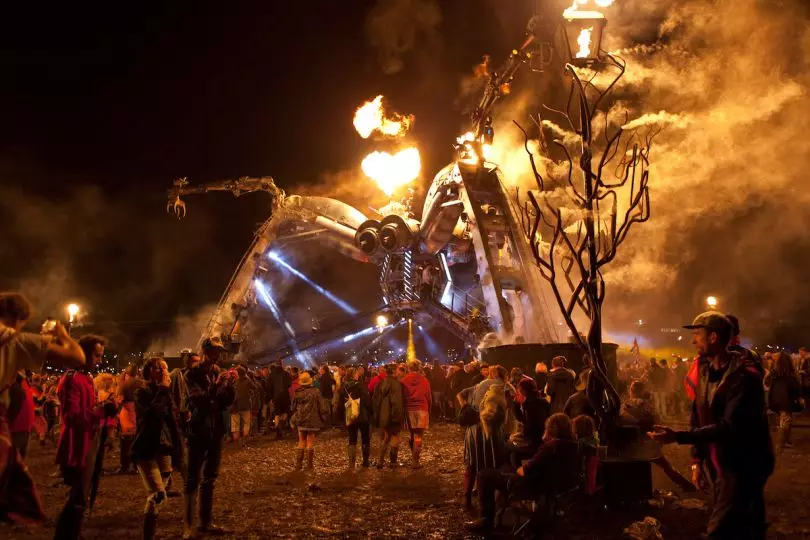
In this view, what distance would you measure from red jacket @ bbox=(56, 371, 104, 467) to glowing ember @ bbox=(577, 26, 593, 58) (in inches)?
239

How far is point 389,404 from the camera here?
11.3 metres

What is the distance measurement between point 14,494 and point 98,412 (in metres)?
2.11

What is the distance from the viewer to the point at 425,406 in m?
11.8

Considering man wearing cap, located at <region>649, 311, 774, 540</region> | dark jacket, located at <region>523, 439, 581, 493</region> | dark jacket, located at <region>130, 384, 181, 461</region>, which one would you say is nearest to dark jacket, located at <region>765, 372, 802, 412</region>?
dark jacket, located at <region>523, 439, 581, 493</region>

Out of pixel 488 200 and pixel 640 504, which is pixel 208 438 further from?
pixel 488 200

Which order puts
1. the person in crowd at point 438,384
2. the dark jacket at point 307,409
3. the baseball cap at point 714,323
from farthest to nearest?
the person in crowd at point 438,384 < the dark jacket at point 307,409 < the baseball cap at point 714,323

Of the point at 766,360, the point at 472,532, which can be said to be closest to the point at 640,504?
the point at 472,532

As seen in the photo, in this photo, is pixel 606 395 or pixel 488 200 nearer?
pixel 606 395

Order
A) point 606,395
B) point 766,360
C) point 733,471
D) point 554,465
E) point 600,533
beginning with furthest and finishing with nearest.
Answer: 1. point 766,360
2. point 606,395
3. point 600,533
4. point 554,465
5. point 733,471

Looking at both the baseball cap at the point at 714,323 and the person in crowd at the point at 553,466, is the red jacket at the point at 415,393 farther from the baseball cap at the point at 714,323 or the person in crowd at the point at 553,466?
the baseball cap at the point at 714,323

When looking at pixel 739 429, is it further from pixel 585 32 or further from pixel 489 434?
pixel 585 32

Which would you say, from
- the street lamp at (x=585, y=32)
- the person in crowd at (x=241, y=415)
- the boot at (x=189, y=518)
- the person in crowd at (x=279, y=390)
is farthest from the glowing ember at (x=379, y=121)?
the boot at (x=189, y=518)

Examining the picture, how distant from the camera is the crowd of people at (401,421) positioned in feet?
11.9

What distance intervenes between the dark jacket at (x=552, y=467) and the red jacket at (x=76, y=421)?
3.94 m
